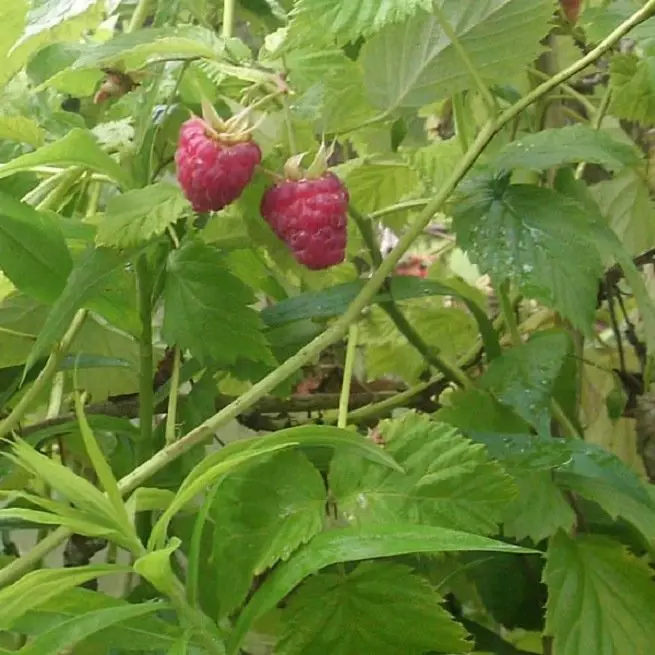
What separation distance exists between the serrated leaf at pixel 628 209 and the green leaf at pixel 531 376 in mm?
184

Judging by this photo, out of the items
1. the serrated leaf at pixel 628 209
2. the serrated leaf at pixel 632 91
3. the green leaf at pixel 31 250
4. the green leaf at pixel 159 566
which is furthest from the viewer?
the serrated leaf at pixel 628 209

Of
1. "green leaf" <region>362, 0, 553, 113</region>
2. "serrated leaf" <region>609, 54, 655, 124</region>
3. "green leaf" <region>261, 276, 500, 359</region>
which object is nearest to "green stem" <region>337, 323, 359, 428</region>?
"green leaf" <region>261, 276, 500, 359</region>

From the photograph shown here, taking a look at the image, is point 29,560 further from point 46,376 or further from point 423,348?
point 423,348

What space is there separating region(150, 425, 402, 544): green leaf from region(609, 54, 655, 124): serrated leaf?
28cm

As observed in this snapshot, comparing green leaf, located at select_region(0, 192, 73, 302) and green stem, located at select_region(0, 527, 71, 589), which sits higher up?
green leaf, located at select_region(0, 192, 73, 302)

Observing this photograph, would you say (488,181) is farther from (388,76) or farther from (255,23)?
(255,23)

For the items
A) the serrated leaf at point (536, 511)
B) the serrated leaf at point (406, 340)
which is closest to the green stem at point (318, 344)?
the serrated leaf at point (536, 511)

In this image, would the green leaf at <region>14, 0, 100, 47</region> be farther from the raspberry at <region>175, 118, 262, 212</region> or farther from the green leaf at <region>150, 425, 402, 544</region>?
the green leaf at <region>150, 425, 402, 544</region>

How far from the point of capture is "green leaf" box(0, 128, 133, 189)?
35cm

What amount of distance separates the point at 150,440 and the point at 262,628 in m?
0.17

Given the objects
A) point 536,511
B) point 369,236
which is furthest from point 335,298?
point 536,511

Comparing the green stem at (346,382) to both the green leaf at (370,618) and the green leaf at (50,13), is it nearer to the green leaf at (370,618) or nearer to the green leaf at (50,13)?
the green leaf at (370,618)

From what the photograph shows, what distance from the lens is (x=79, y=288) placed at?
382 millimetres

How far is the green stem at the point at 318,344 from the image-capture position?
37 centimetres
